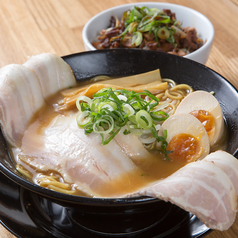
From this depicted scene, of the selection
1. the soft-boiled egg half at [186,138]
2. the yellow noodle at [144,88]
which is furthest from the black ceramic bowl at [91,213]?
the yellow noodle at [144,88]

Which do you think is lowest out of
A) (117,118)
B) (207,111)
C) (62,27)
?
(62,27)

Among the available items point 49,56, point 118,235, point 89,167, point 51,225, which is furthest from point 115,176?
point 49,56

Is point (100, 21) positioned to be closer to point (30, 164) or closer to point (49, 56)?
point (49, 56)

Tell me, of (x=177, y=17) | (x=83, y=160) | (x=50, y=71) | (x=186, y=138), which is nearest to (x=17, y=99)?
(x=50, y=71)

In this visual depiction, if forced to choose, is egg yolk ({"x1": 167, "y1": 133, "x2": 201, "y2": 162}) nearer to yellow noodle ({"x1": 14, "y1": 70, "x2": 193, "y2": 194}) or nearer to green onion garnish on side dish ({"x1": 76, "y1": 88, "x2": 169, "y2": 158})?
green onion garnish on side dish ({"x1": 76, "y1": 88, "x2": 169, "y2": 158})

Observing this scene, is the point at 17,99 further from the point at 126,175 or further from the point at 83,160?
the point at 126,175
